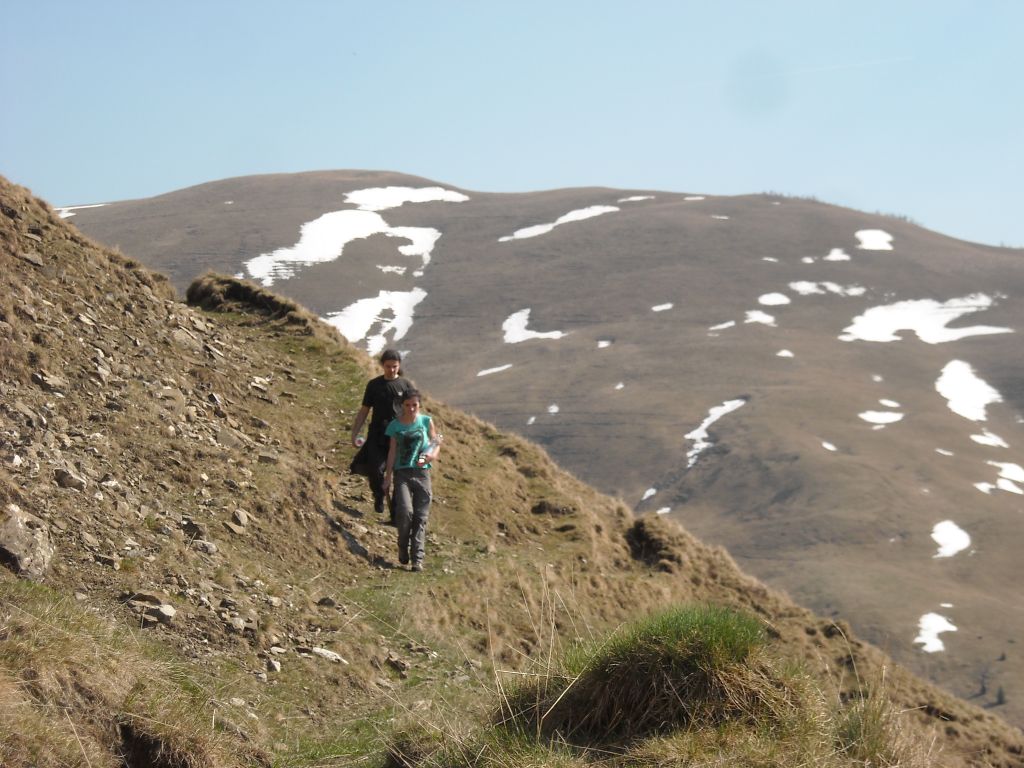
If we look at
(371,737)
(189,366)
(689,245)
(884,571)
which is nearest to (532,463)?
(189,366)

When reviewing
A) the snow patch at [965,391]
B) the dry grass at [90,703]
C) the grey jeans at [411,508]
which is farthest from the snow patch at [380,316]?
the dry grass at [90,703]

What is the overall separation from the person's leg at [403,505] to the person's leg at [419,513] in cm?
7

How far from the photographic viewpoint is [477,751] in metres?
7.05

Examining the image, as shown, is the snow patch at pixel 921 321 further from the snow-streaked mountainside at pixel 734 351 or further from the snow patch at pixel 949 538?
the snow patch at pixel 949 538

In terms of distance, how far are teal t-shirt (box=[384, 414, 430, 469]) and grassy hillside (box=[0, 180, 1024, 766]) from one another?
4.21 feet

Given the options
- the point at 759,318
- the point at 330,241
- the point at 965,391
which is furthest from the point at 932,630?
the point at 330,241

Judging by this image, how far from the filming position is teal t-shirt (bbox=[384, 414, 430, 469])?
1352cm

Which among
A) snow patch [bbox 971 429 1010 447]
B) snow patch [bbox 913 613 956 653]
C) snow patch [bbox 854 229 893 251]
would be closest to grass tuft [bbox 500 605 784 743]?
snow patch [bbox 913 613 956 653]

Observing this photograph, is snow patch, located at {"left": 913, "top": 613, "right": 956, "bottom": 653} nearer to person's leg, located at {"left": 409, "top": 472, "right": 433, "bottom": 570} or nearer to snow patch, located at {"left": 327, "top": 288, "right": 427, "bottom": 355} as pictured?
person's leg, located at {"left": 409, "top": 472, "right": 433, "bottom": 570}

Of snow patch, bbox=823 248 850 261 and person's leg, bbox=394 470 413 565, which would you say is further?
snow patch, bbox=823 248 850 261

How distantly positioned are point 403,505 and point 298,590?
2.17m

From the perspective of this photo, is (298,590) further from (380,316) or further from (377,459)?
(380,316)

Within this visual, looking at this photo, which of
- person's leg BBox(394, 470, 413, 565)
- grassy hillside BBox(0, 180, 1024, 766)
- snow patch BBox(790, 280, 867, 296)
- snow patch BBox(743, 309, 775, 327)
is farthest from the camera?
snow patch BBox(790, 280, 867, 296)

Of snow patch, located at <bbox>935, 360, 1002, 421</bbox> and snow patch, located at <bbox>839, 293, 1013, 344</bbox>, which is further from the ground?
snow patch, located at <bbox>839, 293, 1013, 344</bbox>
